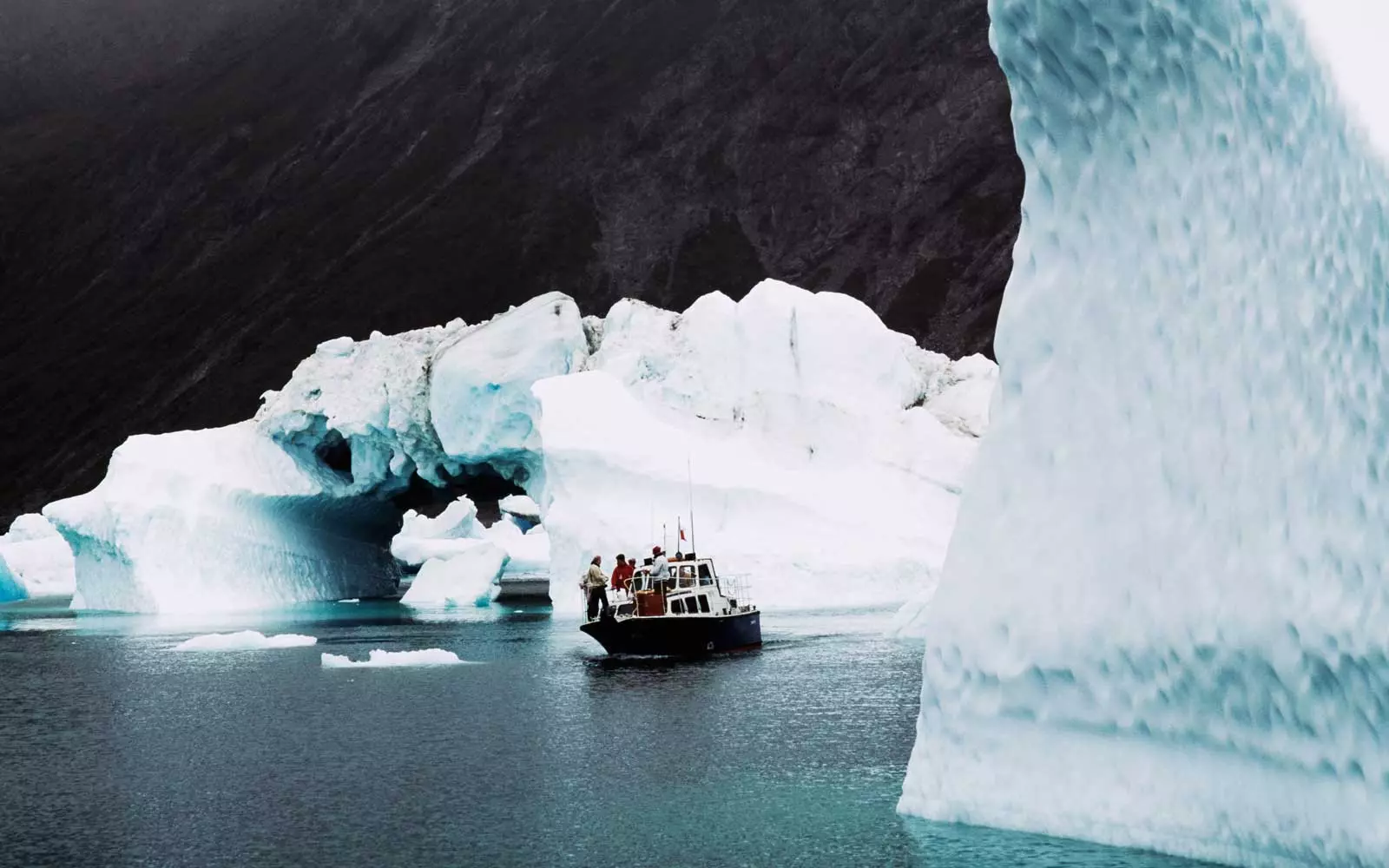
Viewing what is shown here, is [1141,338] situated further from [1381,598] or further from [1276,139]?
[1381,598]

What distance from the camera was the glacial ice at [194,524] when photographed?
122 ft

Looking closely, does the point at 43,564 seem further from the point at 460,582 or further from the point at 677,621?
the point at 677,621

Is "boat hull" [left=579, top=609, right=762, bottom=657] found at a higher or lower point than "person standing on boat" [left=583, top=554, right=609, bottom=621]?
lower

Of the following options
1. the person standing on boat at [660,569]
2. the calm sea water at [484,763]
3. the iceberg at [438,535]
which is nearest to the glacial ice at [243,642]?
the calm sea water at [484,763]

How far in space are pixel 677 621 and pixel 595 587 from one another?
214 cm

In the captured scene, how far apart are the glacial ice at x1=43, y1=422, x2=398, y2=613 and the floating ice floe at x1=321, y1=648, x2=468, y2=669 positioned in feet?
48.4

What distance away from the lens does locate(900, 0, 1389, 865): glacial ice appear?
290 inches

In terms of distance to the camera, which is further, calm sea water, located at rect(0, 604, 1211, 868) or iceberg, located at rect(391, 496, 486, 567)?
iceberg, located at rect(391, 496, 486, 567)

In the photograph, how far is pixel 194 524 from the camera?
3725 centimetres

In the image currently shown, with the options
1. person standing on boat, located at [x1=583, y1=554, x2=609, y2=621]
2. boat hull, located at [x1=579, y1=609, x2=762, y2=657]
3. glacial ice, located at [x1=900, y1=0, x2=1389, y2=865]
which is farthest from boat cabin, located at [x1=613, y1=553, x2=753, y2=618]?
glacial ice, located at [x1=900, y1=0, x2=1389, y2=865]

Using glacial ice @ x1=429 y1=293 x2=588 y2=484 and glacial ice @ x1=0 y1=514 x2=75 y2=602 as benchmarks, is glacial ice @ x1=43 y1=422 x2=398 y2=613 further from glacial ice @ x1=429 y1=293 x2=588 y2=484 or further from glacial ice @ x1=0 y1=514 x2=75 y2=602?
glacial ice @ x1=0 y1=514 x2=75 y2=602

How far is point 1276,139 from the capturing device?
7824mm

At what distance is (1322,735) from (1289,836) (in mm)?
659

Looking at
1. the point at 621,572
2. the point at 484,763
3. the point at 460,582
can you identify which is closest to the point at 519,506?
the point at 460,582
